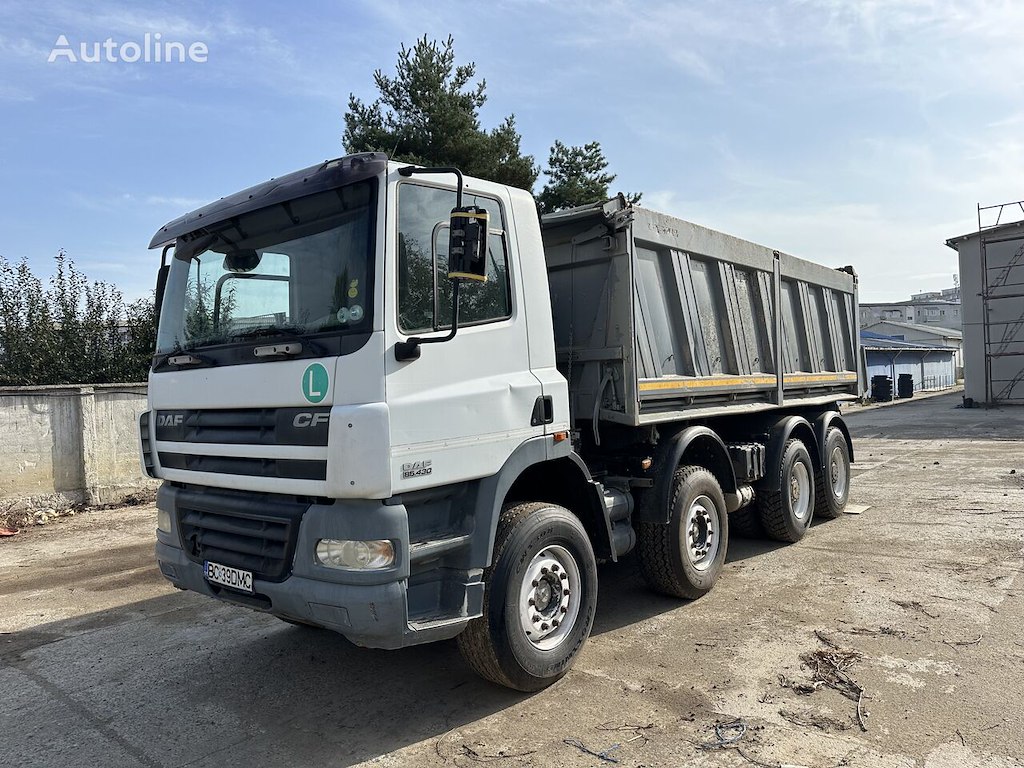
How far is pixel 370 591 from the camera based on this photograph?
340 cm

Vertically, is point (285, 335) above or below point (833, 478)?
above

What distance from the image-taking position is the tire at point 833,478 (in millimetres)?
8398

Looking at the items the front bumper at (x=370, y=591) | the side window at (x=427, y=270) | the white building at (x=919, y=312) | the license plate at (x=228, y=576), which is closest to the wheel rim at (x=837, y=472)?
the side window at (x=427, y=270)

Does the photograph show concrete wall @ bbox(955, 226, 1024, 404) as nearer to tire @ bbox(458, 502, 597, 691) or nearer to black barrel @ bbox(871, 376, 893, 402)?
black barrel @ bbox(871, 376, 893, 402)

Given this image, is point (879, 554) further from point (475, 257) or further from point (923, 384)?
point (923, 384)

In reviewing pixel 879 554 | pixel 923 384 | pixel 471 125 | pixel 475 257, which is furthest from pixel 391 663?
pixel 923 384

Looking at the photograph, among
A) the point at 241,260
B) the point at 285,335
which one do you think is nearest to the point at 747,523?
the point at 285,335

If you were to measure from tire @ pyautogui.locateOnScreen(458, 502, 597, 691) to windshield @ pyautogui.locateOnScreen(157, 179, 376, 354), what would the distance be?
4.81ft

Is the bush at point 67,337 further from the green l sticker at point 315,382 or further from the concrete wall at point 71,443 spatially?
the green l sticker at point 315,382

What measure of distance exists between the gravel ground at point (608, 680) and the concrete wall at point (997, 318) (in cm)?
2519

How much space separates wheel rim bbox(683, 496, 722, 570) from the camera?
5805 millimetres

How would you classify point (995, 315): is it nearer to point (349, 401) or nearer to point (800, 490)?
point (800, 490)

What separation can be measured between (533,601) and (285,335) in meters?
2.02

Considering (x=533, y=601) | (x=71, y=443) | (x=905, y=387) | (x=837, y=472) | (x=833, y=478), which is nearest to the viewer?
(x=533, y=601)
